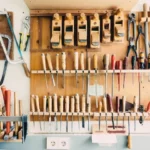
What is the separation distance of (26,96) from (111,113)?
2.17 feet

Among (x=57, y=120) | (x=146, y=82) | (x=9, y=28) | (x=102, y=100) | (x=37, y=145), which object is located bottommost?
(x=37, y=145)

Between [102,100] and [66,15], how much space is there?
0.70m

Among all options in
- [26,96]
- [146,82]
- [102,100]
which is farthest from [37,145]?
[146,82]

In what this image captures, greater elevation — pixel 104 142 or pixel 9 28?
pixel 9 28

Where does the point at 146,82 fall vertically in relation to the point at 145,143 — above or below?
above

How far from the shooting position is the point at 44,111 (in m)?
1.98

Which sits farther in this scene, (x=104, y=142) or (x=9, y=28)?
(x=9, y=28)

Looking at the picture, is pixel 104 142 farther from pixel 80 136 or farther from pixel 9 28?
pixel 9 28

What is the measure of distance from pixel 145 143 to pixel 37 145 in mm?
797

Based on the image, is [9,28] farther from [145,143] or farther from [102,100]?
[145,143]

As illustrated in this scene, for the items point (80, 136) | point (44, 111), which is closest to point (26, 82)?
point (44, 111)

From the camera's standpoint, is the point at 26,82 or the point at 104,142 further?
the point at 26,82

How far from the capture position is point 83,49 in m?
2.08

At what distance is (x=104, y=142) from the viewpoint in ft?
6.42
